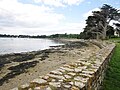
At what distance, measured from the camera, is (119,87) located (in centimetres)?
734

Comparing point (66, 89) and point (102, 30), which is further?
point (102, 30)

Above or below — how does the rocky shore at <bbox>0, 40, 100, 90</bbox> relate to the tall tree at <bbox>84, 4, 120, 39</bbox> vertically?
below

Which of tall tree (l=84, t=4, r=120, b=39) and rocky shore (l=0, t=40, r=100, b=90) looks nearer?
rocky shore (l=0, t=40, r=100, b=90)

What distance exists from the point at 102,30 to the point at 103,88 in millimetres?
57845

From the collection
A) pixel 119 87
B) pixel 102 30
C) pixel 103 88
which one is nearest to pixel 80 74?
pixel 103 88

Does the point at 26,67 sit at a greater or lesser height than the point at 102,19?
lesser

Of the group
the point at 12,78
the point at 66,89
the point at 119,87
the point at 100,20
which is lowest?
the point at 12,78

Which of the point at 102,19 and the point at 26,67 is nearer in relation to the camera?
the point at 26,67

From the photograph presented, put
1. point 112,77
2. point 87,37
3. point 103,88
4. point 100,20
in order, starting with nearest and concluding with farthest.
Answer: point 103,88
point 112,77
point 100,20
point 87,37

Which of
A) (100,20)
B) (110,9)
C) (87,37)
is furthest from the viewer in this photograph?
(87,37)

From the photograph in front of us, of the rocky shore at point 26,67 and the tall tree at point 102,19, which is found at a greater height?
the tall tree at point 102,19

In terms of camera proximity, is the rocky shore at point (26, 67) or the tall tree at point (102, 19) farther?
the tall tree at point (102, 19)

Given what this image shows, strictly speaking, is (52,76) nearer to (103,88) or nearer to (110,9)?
(103,88)

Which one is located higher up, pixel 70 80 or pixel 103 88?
pixel 70 80
